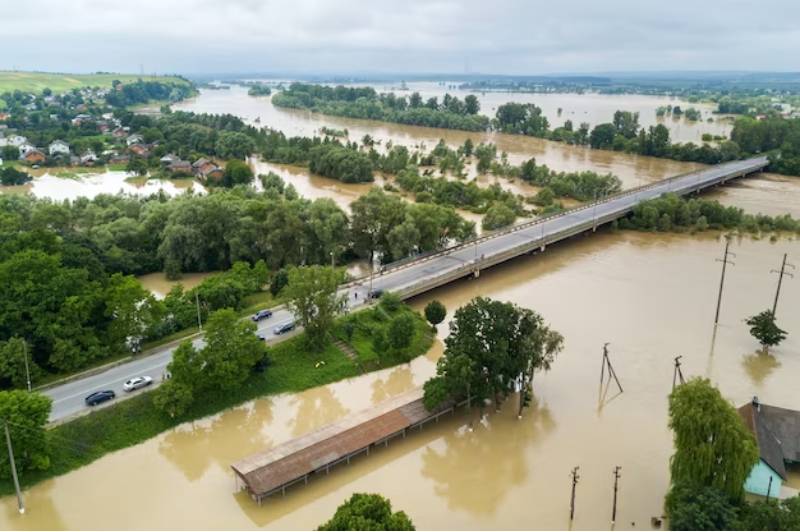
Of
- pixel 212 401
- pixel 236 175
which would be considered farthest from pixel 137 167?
pixel 212 401

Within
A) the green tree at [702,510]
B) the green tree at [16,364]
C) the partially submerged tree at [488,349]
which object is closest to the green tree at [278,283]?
the green tree at [16,364]

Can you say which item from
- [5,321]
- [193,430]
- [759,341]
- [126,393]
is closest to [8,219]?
[5,321]

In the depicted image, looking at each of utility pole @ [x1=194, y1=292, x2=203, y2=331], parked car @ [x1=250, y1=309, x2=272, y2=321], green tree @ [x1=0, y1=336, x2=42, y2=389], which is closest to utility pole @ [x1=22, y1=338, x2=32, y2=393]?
green tree @ [x1=0, y1=336, x2=42, y2=389]

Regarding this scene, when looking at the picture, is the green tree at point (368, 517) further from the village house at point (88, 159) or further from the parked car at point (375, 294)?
the village house at point (88, 159)

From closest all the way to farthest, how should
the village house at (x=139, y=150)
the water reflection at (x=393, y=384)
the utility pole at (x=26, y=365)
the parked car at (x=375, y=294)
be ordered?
the utility pole at (x=26, y=365), the water reflection at (x=393, y=384), the parked car at (x=375, y=294), the village house at (x=139, y=150)

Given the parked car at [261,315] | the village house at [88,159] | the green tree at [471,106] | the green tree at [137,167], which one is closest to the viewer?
the parked car at [261,315]

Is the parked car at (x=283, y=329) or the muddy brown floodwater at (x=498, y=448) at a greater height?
the parked car at (x=283, y=329)
